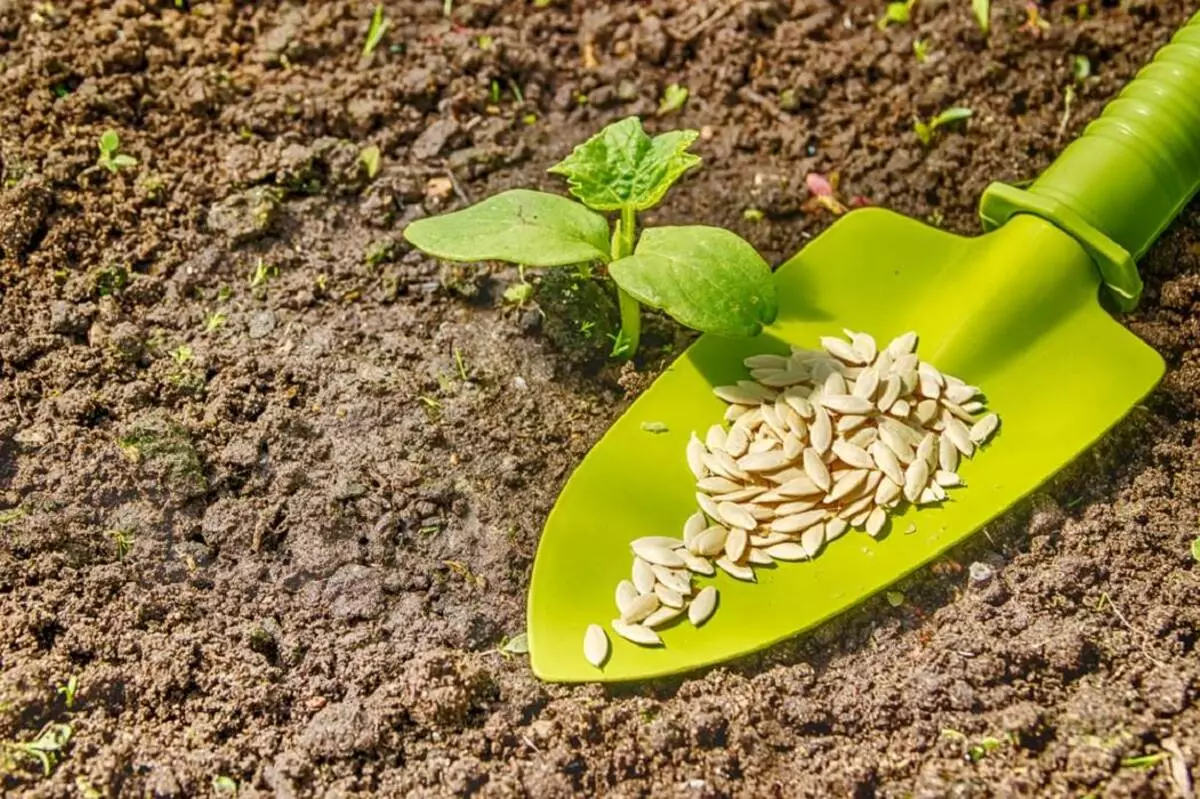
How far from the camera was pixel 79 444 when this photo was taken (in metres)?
1.74

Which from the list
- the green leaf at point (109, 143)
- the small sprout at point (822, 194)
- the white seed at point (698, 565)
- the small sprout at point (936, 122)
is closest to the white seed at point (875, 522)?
the white seed at point (698, 565)

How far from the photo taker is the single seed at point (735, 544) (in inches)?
66.7

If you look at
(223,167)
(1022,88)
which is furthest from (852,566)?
(223,167)

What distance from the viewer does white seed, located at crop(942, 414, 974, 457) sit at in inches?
70.0

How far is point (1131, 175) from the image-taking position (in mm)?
1856

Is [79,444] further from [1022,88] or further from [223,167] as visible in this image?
[1022,88]

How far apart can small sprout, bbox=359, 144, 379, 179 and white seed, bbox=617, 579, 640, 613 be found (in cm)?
88

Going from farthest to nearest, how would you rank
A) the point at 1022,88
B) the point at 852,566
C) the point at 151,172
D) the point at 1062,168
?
the point at 1022,88 < the point at 151,172 < the point at 1062,168 < the point at 852,566

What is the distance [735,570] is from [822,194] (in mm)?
780

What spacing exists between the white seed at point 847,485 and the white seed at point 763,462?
0.08 meters

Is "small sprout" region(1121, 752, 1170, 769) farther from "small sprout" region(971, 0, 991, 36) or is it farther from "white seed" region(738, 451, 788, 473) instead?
"small sprout" region(971, 0, 991, 36)

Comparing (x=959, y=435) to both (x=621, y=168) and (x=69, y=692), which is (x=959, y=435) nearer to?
(x=621, y=168)

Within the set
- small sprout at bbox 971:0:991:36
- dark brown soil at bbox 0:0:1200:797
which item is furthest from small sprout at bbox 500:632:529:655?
small sprout at bbox 971:0:991:36

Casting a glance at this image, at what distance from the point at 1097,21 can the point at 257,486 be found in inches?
67.5
